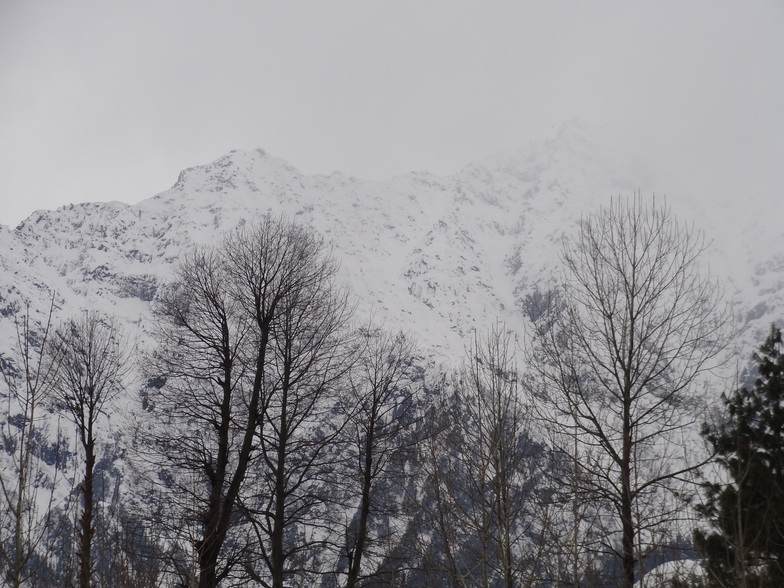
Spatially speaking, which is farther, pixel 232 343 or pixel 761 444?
pixel 232 343

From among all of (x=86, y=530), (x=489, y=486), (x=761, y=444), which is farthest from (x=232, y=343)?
(x=761, y=444)

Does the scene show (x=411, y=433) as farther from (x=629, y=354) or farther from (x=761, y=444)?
(x=761, y=444)

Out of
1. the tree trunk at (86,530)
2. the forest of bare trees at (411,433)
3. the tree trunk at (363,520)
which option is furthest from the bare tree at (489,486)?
the tree trunk at (86,530)

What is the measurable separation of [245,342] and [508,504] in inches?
258

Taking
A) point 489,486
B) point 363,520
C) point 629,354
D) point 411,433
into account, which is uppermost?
point 629,354

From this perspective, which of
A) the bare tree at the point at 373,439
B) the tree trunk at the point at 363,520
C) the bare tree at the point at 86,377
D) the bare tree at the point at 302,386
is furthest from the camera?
the bare tree at the point at 86,377

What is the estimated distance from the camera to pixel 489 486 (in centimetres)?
767

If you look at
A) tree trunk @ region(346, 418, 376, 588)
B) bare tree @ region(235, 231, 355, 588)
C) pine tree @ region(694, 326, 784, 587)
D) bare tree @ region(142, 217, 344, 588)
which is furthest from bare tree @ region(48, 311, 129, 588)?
pine tree @ region(694, 326, 784, 587)

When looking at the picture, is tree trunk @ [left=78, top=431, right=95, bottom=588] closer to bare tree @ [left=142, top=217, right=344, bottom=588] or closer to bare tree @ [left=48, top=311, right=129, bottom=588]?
bare tree @ [left=48, top=311, right=129, bottom=588]

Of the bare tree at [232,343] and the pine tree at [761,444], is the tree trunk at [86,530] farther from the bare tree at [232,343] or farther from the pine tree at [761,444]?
the pine tree at [761,444]

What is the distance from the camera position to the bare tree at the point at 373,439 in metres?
11.7

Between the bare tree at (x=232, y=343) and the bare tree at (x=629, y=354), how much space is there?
A: 4.60 metres

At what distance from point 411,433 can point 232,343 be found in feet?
14.4

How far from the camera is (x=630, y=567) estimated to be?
7.28 meters
